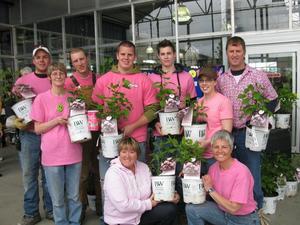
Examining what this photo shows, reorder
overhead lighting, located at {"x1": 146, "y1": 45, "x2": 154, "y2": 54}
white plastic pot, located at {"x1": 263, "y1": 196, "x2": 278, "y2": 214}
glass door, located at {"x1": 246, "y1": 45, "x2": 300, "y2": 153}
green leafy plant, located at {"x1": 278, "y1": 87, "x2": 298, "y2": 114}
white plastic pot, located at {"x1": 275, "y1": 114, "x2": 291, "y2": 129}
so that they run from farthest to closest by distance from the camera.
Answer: overhead lighting, located at {"x1": 146, "y1": 45, "x2": 154, "y2": 54} → glass door, located at {"x1": 246, "y1": 45, "x2": 300, "y2": 153} → white plastic pot, located at {"x1": 275, "y1": 114, "x2": 291, "y2": 129} → green leafy plant, located at {"x1": 278, "y1": 87, "x2": 298, "y2": 114} → white plastic pot, located at {"x1": 263, "y1": 196, "x2": 278, "y2": 214}

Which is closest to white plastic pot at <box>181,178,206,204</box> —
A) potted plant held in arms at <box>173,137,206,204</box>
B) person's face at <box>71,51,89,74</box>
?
Answer: potted plant held in arms at <box>173,137,206,204</box>

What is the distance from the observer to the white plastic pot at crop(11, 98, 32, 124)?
3051 mm

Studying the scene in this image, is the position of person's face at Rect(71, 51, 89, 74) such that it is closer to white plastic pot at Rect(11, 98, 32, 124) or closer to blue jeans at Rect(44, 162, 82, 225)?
white plastic pot at Rect(11, 98, 32, 124)

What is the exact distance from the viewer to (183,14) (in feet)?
24.2

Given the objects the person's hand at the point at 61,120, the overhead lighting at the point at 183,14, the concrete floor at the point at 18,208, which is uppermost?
the overhead lighting at the point at 183,14

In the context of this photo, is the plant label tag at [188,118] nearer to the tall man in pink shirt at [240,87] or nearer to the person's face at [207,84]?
the person's face at [207,84]

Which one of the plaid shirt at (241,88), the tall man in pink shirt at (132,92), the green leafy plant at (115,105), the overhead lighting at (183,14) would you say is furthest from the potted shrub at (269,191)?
the overhead lighting at (183,14)

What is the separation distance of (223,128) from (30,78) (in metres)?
1.78

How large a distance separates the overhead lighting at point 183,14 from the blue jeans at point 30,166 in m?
4.96

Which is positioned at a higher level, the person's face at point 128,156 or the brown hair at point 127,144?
the brown hair at point 127,144

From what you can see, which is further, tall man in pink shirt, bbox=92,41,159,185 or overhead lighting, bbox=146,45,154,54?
overhead lighting, bbox=146,45,154,54

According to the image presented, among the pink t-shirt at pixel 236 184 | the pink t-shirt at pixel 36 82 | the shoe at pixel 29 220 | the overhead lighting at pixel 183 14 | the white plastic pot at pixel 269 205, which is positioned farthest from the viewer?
the overhead lighting at pixel 183 14

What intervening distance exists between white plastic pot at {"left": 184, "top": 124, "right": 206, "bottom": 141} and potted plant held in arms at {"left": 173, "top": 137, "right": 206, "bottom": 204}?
0.38ft

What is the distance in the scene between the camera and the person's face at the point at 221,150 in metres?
2.40
